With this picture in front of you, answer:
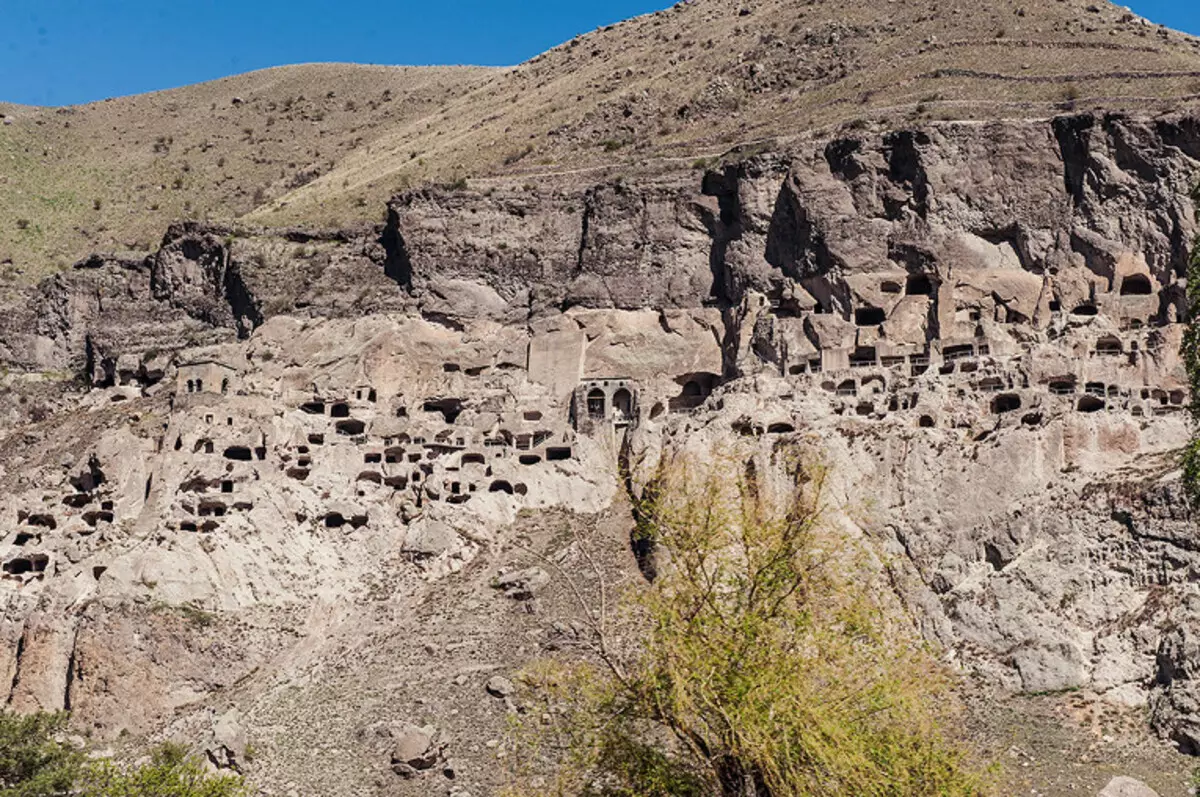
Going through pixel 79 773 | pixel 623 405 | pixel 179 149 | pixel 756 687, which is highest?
pixel 179 149

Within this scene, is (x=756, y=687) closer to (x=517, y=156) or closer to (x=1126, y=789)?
(x=1126, y=789)

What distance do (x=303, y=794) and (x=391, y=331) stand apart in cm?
3234

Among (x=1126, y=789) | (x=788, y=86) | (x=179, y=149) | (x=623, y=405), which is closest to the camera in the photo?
(x=1126, y=789)

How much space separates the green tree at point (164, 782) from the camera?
1278 inches

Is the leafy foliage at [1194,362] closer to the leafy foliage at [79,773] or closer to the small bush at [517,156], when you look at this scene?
the leafy foliage at [79,773]

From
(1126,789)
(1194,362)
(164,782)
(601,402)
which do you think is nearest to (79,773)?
(164,782)

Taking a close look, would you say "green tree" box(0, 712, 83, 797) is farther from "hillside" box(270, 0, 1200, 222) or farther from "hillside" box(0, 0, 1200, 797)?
"hillside" box(270, 0, 1200, 222)

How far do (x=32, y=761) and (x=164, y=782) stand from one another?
4784 mm

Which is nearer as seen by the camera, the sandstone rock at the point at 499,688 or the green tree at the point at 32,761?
the green tree at the point at 32,761

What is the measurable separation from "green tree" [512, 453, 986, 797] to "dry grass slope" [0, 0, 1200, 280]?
2073 inches

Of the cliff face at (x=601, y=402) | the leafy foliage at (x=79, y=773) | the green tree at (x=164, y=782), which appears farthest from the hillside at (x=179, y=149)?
the green tree at (x=164, y=782)

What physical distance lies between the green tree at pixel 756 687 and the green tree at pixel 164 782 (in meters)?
16.3

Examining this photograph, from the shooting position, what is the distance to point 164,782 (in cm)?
3303

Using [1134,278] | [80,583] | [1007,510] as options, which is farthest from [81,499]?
[1134,278]
